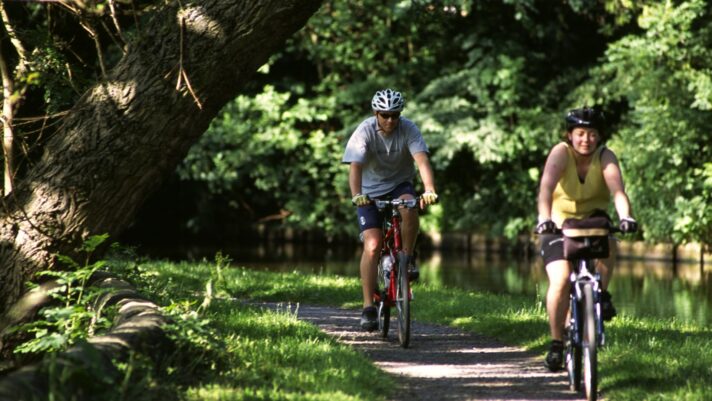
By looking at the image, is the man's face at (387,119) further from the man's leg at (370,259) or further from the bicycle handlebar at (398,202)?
the man's leg at (370,259)

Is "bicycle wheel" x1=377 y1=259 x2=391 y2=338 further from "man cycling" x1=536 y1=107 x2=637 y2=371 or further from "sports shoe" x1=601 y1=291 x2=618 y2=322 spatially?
"sports shoe" x1=601 y1=291 x2=618 y2=322

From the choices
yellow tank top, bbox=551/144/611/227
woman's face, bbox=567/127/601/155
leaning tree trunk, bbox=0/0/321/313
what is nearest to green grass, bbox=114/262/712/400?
A: leaning tree trunk, bbox=0/0/321/313

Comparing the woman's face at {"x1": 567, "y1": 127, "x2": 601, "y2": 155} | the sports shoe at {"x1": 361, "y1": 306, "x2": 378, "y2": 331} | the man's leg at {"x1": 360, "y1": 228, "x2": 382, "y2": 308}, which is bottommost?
the sports shoe at {"x1": 361, "y1": 306, "x2": 378, "y2": 331}

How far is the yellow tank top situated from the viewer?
23.2ft

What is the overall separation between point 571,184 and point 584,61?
22529 millimetres

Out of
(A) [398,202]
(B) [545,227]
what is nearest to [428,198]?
(A) [398,202]

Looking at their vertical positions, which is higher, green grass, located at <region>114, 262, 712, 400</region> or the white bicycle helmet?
the white bicycle helmet

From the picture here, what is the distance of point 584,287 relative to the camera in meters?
6.67

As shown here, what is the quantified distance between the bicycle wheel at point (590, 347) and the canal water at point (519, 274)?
6202 mm

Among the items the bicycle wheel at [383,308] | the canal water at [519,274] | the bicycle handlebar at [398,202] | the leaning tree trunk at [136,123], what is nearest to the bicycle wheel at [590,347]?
the bicycle handlebar at [398,202]

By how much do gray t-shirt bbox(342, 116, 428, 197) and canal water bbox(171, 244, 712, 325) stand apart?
13.7ft

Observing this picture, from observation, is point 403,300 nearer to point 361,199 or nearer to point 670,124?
point 361,199

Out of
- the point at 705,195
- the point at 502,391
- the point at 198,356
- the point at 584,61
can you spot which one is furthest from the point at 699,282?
the point at 198,356

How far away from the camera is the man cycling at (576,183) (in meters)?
7.01
